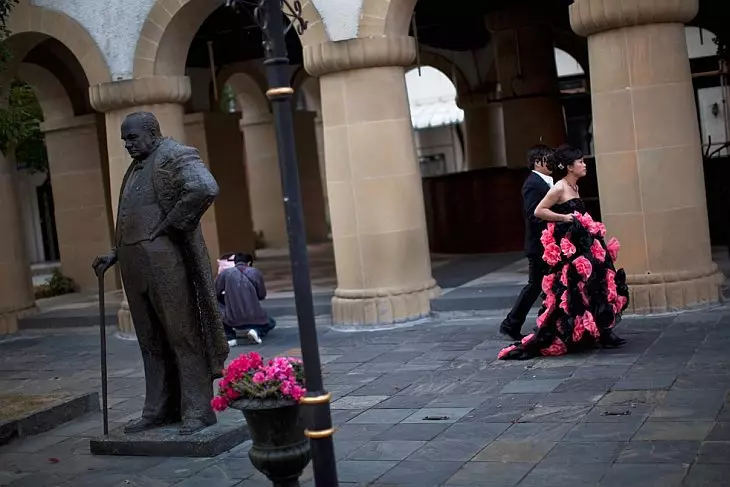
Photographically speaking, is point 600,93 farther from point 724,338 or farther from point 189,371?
point 189,371

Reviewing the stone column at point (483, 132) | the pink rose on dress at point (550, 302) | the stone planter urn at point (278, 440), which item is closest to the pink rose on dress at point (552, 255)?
the pink rose on dress at point (550, 302)

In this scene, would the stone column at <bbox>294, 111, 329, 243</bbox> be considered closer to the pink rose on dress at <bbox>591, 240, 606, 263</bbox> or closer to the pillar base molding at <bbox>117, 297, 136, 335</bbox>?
the pillar base molding at <bbox>117, 297, 136, 335</bbox>

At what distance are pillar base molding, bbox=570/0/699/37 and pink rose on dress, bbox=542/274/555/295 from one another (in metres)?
2.87

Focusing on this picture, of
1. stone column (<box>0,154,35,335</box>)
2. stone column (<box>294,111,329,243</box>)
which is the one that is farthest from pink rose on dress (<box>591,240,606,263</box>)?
stone column (<box>294,111,329,243</box>)

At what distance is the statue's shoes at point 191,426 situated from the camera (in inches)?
287

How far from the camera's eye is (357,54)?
463 inches

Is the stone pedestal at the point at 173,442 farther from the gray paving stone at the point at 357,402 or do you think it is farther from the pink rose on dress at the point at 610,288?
the pink rose on dress at the point at 610,288

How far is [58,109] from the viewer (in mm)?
18484

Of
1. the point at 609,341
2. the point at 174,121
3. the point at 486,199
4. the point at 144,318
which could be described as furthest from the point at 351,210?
the point at 486,199

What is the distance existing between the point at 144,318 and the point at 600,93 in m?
5.59

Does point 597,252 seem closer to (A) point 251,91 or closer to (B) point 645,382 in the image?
(B) point 645,382

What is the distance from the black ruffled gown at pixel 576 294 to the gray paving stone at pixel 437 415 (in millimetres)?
1791

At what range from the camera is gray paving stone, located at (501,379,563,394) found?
26.4 ft

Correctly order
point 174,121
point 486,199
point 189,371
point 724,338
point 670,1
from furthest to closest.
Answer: point 486,199
point 174,121
point 670,1
point 724,338
point 189,371
